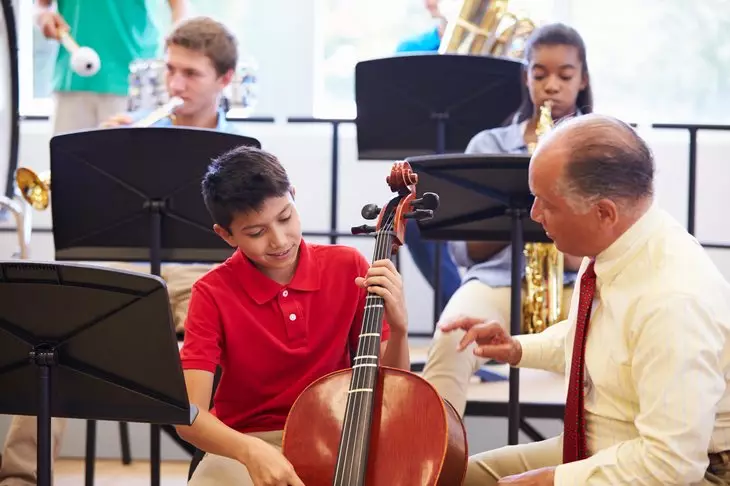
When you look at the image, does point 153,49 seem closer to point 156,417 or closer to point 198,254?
point 198,254

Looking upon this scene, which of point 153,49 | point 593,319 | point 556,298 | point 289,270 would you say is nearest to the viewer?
point 593,319

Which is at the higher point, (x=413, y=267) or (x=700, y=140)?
(x=700, y=140)

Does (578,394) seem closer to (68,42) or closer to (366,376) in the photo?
(366,376)

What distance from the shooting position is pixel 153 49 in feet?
15.3

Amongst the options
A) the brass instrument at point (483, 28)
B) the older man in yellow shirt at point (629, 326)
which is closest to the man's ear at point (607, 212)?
the older man in yellow shirt at point (629, 326)

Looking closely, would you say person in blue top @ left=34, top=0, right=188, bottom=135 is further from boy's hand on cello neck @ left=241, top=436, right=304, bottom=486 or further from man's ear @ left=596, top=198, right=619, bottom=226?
man's ear @ left=596, top=198, right=619, bottom=226

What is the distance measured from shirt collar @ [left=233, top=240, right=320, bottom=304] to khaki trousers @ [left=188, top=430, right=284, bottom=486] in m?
0.30

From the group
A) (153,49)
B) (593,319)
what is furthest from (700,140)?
(593,319)

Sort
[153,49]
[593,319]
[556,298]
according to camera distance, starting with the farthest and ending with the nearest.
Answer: [153,49] < [556,298] < [593,319]

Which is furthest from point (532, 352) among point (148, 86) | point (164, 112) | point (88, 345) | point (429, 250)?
point (148, 86)

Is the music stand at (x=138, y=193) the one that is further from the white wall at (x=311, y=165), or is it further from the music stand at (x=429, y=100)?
the white wall at (x=311, y=165)

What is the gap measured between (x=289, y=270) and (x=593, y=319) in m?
0.77

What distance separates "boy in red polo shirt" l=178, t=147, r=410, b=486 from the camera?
227cm

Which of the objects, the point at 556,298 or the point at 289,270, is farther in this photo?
the point at 556,298
